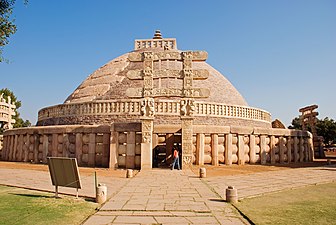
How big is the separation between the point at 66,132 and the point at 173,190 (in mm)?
8350

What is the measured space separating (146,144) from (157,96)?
2272 mm

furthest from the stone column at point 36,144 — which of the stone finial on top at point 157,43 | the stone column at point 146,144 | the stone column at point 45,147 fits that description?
the stone finial on top at point 157,43

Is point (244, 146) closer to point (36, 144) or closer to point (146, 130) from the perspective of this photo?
point (146, 130)

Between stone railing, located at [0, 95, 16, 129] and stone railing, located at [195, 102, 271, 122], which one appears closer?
stone railing, located at [195, 102, 271, 122]

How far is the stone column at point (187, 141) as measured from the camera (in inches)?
424

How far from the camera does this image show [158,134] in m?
12.3

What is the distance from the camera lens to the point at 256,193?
→ 591 cm

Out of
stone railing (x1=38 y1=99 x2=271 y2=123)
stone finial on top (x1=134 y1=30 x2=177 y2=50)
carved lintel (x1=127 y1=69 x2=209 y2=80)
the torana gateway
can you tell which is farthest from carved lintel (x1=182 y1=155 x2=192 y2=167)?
stone finial on top (x1=134 y1=30 x2=177 y2=50)

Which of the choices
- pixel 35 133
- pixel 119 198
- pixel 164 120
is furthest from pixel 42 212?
pixel 164 120

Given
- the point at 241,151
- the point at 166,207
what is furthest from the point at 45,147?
the point at 166,207

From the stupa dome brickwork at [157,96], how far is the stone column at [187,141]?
389mm

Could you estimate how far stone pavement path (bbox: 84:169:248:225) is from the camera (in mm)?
3920

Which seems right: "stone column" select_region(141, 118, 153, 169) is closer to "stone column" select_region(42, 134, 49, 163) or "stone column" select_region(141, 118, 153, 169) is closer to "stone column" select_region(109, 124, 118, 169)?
"stone column" select_region(109, 124, 118, 169)

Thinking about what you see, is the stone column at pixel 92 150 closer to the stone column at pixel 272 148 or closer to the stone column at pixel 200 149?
the stone column at pixel 200 149
